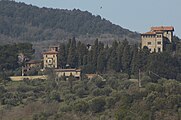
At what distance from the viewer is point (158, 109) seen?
40312 millimetres

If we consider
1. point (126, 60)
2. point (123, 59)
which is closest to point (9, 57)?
point (123, 59)

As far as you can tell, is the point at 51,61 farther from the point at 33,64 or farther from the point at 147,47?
the point at 147,47

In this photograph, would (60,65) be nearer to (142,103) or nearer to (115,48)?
(115,48)

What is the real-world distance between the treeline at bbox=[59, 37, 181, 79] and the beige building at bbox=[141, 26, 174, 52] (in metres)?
0.78

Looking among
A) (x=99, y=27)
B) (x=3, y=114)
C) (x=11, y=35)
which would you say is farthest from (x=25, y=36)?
(x=3, y=114)

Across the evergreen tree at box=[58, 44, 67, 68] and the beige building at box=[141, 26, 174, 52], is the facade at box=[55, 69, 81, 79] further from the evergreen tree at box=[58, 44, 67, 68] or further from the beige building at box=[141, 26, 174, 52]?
the beige building at box=[141, 26, 174, 52]

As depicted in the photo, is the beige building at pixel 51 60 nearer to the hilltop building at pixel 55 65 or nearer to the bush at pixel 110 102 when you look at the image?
the hilltop building at pixel 55 65

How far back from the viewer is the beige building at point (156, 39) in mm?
55469

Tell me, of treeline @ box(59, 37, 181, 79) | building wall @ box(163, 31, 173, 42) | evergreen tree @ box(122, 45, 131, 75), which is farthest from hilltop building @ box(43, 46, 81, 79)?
building wall @ box(163, 31, 173, 42)

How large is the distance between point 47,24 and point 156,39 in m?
95.6

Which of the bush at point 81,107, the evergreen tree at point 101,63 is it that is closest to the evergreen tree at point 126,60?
the evergreen tree at point 101,63

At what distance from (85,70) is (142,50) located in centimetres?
466

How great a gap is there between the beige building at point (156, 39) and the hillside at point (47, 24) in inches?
2890

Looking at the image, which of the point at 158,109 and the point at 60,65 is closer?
the point at 158,109
